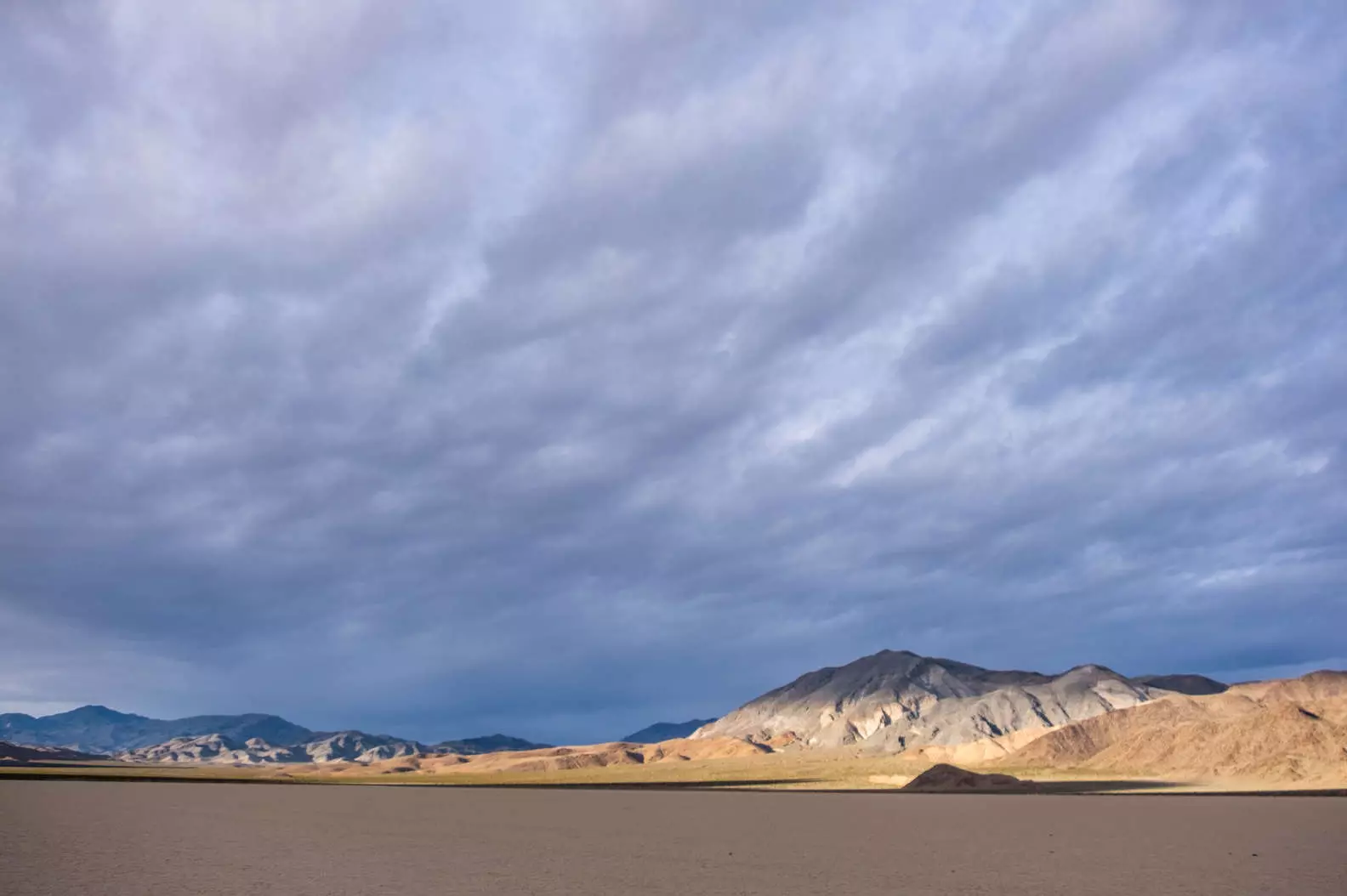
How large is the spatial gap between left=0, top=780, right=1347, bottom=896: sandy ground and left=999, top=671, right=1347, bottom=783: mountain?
78395 mm

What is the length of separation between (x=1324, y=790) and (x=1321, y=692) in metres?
111

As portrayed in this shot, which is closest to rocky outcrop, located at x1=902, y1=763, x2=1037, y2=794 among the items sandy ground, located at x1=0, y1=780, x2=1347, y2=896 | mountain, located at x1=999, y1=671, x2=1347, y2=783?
mountain, located at x1=999, y1=671, x2=1347, y2=783

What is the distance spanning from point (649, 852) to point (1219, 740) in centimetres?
14137

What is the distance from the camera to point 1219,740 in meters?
140

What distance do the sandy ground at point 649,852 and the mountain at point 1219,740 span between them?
78.4 meters

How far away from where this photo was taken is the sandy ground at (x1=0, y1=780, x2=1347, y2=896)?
23.0 metres

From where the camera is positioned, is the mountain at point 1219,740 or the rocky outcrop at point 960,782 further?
the mountain at point 1219,740

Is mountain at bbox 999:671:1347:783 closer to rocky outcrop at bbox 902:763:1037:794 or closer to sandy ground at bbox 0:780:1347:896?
rocky outcrop at bbox 902:763:1037:794

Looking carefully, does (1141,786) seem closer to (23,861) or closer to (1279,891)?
Result: (1279,891)

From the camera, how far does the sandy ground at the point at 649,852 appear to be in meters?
23.0

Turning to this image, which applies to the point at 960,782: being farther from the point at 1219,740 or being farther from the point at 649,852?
the point at 649,852

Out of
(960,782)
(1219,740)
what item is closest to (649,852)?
(960,782)

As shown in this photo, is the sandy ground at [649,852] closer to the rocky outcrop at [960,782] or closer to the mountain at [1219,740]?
the rocky outcrop at [960,782]

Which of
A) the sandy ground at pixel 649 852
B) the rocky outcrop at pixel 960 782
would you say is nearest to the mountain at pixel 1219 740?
the rocky outcrop at pixel 960 782
